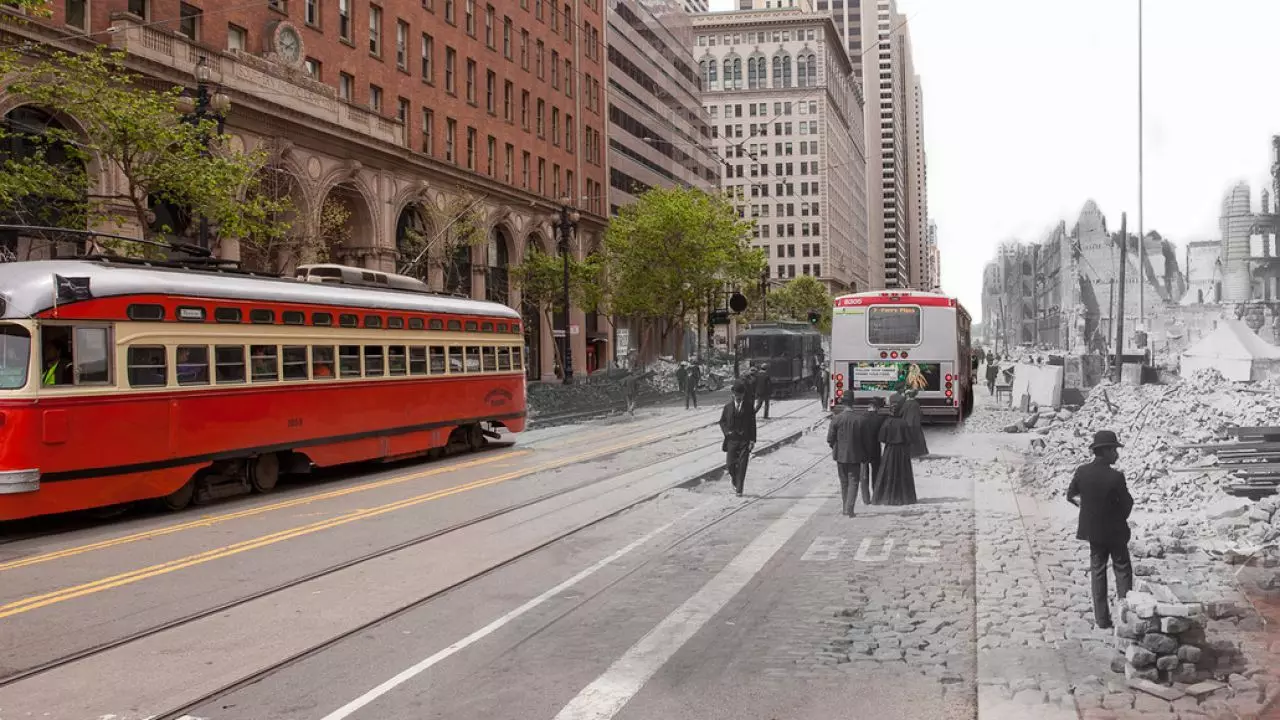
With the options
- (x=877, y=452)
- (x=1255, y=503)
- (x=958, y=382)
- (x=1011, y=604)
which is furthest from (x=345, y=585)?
(x=958, y=382)

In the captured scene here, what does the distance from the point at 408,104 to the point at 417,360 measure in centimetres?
2441

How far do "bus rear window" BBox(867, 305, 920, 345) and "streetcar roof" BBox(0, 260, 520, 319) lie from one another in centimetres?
1043

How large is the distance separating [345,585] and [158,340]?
249 inches

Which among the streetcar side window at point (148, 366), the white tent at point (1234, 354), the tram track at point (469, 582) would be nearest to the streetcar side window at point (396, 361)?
the streetcar side window at point (148, 366)

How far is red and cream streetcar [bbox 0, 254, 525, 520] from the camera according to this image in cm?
1242

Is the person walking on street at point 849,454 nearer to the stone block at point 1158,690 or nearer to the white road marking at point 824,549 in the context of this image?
the white road marking at point 824,549

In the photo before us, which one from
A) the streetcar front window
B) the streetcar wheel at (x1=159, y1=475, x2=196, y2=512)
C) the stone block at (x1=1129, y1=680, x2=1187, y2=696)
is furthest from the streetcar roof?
the stone block at (x1=1129, y1=680, x2=1187, y2=696)

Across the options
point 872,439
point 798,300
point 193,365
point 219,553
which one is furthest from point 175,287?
point 798,300

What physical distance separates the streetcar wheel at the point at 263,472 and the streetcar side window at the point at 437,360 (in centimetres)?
461

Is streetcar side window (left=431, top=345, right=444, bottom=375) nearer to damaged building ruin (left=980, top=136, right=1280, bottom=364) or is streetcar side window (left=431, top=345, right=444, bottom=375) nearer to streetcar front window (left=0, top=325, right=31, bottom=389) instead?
streetcar front window (left=0, top=325, right=31, bottom=389)

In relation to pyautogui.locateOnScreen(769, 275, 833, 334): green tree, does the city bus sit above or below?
below

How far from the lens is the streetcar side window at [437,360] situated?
67.3 feet

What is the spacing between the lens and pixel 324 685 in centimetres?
657

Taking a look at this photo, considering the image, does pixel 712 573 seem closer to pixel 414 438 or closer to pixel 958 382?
pixel 414 438
